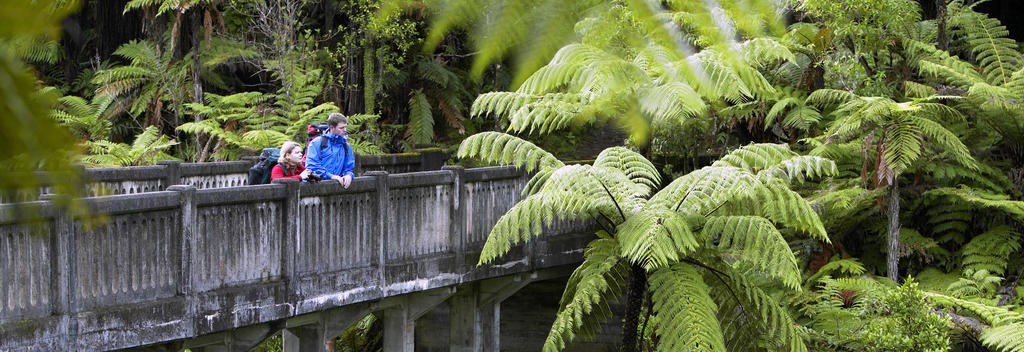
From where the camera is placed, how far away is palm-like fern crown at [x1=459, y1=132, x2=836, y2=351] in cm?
812

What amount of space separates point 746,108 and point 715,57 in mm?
11634

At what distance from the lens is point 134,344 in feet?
21.4

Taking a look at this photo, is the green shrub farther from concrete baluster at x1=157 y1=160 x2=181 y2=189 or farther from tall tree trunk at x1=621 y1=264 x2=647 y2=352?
concrete baluster at x1=157 y1=160 x2=181 y2=189

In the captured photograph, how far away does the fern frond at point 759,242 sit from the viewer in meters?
8.12

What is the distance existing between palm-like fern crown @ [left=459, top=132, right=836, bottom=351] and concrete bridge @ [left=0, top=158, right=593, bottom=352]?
653 mm

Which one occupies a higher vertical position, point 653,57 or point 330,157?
point 653,57

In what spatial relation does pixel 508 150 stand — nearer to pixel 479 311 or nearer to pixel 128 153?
pixel 479 311

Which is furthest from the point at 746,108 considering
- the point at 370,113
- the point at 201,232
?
the point at 201,232

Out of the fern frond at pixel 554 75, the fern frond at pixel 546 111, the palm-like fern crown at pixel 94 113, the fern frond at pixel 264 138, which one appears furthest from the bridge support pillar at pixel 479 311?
the palm-like fern crown at pixel 94 113

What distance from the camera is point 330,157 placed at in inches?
343

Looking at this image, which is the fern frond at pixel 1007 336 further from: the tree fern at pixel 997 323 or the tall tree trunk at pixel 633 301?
the tall tree trunk at pixel 633 301

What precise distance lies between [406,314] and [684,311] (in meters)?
3.02

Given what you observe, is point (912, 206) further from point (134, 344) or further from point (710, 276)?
point (134, 344)

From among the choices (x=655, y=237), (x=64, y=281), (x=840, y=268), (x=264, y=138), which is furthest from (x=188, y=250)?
(x=840, y=268)
